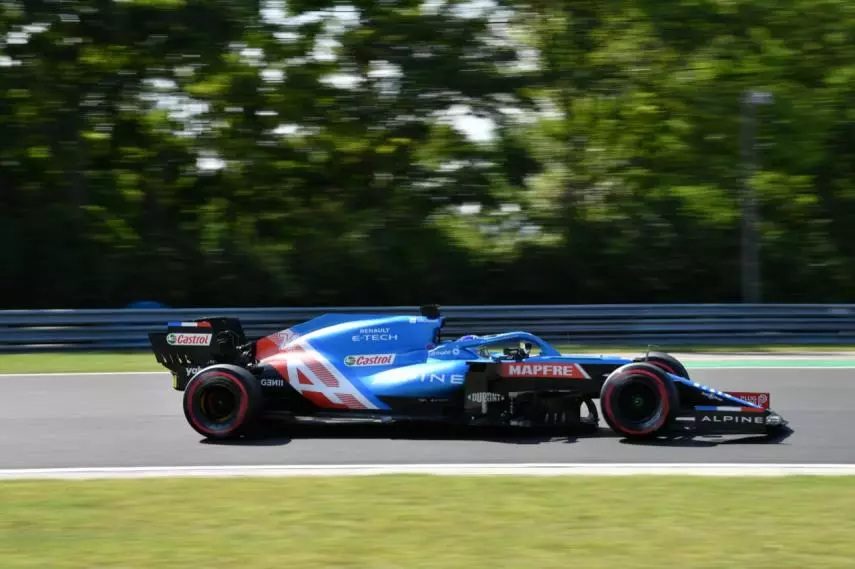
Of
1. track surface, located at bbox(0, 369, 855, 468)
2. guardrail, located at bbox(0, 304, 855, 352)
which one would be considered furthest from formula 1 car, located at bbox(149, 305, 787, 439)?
guardrail, located at bbox(0, 304, 855, 352)

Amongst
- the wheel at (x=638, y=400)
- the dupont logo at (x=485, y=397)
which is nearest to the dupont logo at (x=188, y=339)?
the dupont logo at (x=485, y=397)

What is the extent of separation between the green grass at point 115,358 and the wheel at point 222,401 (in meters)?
4.93

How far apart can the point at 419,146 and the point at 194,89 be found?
4.28 meters

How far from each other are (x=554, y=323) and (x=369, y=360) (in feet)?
28.4

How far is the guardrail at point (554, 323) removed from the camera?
16281 mm

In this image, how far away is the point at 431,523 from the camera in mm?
5840

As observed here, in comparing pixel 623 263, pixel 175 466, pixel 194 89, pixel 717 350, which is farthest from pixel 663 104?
pixel 175 466

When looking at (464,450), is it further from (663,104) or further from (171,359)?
(663,104)

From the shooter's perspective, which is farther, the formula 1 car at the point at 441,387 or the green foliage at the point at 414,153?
the green foliage at the point at 414,153

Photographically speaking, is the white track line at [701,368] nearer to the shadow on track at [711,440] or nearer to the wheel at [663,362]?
the wheel at [663,362]

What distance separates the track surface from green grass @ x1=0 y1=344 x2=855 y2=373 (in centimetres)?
304

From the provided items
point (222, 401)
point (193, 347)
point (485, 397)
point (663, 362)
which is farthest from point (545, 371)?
point (193, 347)

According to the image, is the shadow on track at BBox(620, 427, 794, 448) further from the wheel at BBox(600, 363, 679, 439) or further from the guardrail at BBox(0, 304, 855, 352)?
the guardrail at BBox(0, 304, 855, 352)

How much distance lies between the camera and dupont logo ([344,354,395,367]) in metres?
8.91
